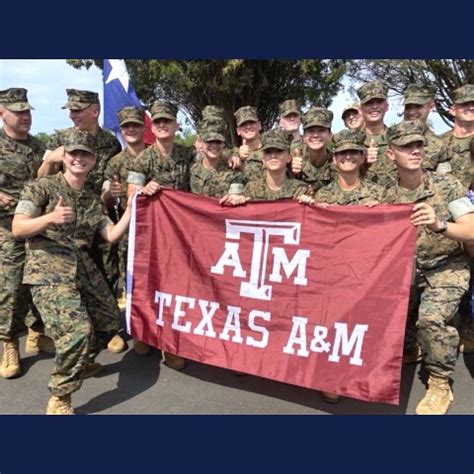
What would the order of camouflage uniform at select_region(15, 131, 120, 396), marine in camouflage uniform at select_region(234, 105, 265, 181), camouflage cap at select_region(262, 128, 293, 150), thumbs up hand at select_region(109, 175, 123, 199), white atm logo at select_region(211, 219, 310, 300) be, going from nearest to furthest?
camouflage uniform at select_region(15, 131, 120, 396), white atm logo at select_region(211, 219, 310, 300), camouflage cap at select_region(262, 128, 293, 150), thumbs up hand at select_region(109, 175, 123, 199), marine in camouflage uniform at select_region(234, 105, 265, 181)

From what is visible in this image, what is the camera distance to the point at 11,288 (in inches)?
184

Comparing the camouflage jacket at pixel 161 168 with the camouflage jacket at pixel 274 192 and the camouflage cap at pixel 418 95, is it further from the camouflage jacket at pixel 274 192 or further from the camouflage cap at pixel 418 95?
the camouflage cap at pixel 418 95

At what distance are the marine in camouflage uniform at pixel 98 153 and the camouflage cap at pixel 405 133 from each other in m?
2.69

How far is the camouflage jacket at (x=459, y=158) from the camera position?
5.09 metres

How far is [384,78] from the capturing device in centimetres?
1972

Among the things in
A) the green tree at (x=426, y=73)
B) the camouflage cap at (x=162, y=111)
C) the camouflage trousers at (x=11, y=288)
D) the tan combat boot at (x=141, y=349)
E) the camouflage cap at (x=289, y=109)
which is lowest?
the tan combat boot at (x=141, y=349)

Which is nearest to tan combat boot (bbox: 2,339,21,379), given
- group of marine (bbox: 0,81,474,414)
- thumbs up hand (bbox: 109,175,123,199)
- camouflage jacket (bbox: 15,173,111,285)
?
group of marine (bbox: 0,81,474,414)

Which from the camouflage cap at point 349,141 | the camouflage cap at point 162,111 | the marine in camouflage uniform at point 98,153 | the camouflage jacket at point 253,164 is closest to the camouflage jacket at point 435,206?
the camouflage cap at point 349,141

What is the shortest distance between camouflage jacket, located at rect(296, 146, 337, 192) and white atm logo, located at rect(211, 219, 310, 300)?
43.5 inches

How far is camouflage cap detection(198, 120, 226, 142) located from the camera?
476 centimetres

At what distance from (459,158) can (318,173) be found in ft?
4.62

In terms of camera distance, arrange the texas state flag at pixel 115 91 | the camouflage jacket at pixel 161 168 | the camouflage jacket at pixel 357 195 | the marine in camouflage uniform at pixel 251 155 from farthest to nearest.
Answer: the texas state flag at pixel 115 91
the marine in camouflage uniform at pixel 251 155
the camouflage jacket at pixel 161 168
the camouflage jacket at pixel 357 195

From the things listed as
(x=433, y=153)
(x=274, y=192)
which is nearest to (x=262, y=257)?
(x=274, y=192)

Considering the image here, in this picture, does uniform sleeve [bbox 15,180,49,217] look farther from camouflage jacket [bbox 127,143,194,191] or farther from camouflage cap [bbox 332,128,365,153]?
camouflage cap [bbox 332,128,365,153]
